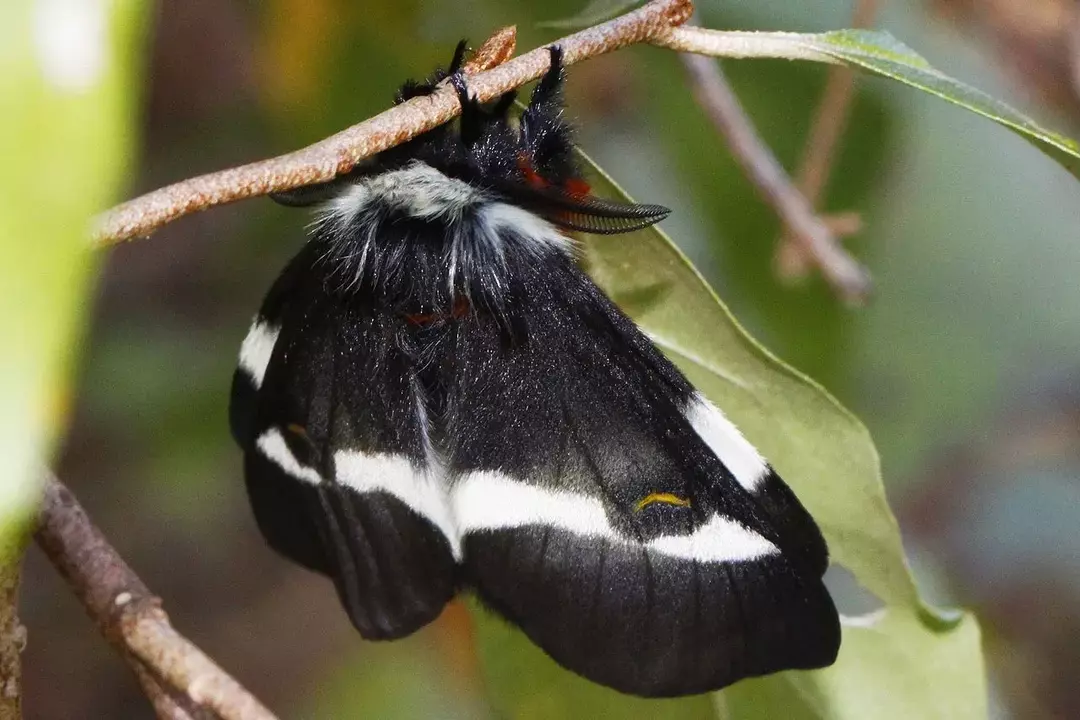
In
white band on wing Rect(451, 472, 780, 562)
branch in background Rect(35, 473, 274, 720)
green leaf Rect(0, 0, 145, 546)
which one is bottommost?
branch in background Rect(35, 473, 274, 720)

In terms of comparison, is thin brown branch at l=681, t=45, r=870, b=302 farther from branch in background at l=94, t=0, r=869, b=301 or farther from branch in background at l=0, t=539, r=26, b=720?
branch in background at l=0, t=539, r=26, b=720

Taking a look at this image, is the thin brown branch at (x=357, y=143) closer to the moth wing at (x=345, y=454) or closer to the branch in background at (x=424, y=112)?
the branch in background at (x=424, y=112)

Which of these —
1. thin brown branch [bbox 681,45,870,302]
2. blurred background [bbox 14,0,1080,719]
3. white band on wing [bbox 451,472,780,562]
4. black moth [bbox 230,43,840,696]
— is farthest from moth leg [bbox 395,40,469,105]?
blurred background [bbox 14,0,1080,719]

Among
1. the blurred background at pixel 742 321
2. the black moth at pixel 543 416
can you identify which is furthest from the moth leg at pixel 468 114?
the blurred background at pixel 742 321

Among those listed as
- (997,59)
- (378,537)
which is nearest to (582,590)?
(378,537)

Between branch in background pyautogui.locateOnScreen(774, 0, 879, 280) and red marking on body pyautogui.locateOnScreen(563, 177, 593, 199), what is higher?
red marking on body pyautogui.locateOnScreen(563, 177, 593, 199)

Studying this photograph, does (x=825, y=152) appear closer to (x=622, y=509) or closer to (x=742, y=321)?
(x=742, y=321)

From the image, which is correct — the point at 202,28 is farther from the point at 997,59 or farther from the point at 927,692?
the point at 927,692
